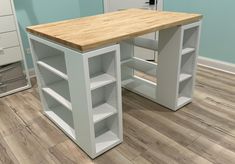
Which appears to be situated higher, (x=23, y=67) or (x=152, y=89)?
(x=23, y=67)

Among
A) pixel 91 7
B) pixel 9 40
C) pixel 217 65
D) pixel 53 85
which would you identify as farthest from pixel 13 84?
pixel 217 65

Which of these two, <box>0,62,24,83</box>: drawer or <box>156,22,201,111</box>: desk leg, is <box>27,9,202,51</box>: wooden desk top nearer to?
<box>156,22,201,111</box>: desk leg

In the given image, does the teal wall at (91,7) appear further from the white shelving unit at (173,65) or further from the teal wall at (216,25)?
the white shelving unit at (173,65)

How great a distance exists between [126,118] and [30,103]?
115 cm

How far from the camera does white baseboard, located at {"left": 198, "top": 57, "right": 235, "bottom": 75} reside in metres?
3.20

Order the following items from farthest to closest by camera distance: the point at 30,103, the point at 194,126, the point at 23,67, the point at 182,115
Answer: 1. the point at 23,67
2. the point at 30,103
3. the point at 182,115
4. the point at 194,126

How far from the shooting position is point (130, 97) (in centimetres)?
274

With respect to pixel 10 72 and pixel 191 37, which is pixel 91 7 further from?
pixel 191 37

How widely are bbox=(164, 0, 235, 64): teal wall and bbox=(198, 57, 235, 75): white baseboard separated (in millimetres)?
52

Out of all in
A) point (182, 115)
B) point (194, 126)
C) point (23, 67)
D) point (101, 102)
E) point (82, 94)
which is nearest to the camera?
point (82, 94)

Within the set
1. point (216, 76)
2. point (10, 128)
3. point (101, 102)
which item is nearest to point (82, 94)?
point (101, 102)

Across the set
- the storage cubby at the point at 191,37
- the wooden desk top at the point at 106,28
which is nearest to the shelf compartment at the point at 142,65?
the storage cubby at the point at 191,37

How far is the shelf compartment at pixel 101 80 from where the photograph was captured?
170 centimetres

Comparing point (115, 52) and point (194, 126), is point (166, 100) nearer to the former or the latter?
→ point (194, 126)
